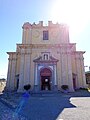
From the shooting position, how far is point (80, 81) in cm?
2952

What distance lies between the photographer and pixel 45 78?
28.8m

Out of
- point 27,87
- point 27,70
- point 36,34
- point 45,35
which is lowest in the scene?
point 27,87

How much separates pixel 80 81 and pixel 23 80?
1149cm

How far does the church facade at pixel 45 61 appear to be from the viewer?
88.9 feet

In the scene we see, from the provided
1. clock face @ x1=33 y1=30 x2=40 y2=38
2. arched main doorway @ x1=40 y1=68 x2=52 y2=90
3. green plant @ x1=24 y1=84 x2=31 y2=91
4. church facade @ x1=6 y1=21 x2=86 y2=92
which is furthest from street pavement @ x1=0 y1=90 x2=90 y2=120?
clock face @ x1=33 y1=30 x2=40 y2=38

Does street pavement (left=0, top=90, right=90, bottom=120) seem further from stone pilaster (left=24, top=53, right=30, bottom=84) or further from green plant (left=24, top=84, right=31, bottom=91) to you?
stone pilaster (left=24, top=53, right=30, bottom=84)

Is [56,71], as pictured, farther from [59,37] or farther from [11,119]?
[11,119]

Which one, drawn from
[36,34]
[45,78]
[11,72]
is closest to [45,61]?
[45,78]

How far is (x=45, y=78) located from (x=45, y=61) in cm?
350

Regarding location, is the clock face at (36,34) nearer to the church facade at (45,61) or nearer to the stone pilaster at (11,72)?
the church facade at (45,61)

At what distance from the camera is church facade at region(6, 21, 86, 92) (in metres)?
27.1

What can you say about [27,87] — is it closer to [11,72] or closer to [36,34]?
[11,72]

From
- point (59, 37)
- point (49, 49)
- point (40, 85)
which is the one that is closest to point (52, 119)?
point (40, 85)

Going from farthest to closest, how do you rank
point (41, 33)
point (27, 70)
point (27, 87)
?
point (41, 33) → point (27, 70) → point (27, 87)
